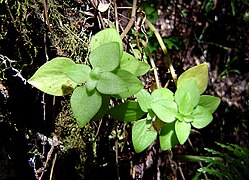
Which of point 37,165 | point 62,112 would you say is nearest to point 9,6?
point 62,112

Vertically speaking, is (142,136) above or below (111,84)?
below

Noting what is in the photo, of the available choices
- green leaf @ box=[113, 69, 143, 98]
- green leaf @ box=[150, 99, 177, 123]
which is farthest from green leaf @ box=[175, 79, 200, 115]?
green leaf @ box=[113, 69, 143, 98]

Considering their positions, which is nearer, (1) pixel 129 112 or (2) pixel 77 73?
(2) pixel 77 73

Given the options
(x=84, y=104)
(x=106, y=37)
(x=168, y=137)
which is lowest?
(x=168, y=137)

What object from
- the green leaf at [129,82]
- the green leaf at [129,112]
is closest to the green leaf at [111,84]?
the green leaf at [129,82]

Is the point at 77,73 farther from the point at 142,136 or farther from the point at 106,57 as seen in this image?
the point at 142,136

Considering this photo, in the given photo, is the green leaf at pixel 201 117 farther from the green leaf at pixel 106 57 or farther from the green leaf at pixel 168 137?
the green leaf at pixel 106 57

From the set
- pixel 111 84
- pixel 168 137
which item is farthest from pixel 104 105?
pixel 168 137
